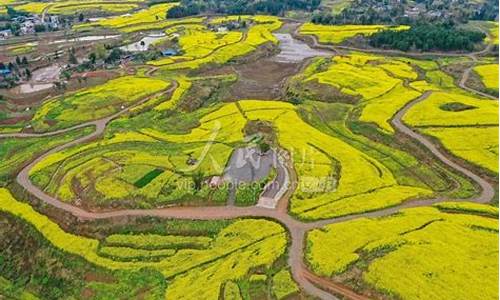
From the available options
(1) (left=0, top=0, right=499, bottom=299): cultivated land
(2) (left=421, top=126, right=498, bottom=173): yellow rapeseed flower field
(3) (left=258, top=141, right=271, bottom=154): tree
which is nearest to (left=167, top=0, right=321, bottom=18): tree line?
(1) (left=0, top=0, right=499, bottom=299): cultivated land

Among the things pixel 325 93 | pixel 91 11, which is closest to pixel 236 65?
pixel 325 93

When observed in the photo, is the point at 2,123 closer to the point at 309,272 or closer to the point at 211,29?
the point at 309,272

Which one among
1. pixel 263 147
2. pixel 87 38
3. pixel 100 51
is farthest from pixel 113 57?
pixel 263 147

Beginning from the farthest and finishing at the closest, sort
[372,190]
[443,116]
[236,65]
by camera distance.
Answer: [236,65] < [443,116] < [372,190]

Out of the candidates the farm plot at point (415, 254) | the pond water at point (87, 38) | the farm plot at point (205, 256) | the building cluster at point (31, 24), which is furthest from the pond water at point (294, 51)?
the building cluster at point (31, 24)

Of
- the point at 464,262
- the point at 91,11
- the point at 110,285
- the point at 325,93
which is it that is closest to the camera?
the point at 464,262
